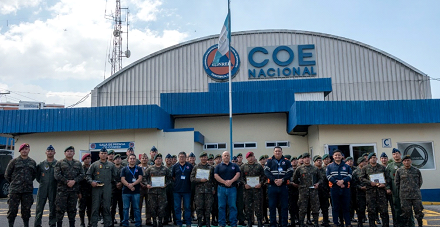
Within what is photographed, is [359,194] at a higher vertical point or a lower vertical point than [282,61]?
lower

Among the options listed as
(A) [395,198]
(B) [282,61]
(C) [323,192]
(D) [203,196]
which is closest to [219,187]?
(D) [203,196]

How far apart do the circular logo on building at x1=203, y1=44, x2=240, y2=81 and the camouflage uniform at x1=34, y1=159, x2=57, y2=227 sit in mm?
14734

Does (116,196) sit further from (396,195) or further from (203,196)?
(396,195)

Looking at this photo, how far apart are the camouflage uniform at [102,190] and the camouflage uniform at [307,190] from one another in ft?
14.6

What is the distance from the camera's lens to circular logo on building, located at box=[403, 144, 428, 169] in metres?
13.9

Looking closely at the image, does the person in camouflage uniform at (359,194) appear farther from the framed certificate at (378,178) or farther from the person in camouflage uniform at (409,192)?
the person in camouflage uniform at (409,192)

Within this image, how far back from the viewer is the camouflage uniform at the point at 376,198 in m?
7.89

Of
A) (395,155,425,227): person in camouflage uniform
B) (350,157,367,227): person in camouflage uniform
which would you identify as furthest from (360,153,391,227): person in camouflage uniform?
(395,155,425,227): person in camouflage uniform

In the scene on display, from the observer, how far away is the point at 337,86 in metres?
21.9

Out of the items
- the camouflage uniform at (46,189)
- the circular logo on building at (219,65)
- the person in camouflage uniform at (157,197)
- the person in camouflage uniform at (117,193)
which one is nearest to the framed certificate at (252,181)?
the person in camouflage uniform at (157,197)

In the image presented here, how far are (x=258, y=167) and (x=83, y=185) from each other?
4.23 metres

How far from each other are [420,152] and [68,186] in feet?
43.3

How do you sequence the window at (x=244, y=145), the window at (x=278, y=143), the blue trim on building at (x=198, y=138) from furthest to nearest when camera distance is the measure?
the window at (x=244, y=145) → the window at (x=278, y=143) → the blue trim on building at (x=198, y=138)

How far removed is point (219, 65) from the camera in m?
21.8
